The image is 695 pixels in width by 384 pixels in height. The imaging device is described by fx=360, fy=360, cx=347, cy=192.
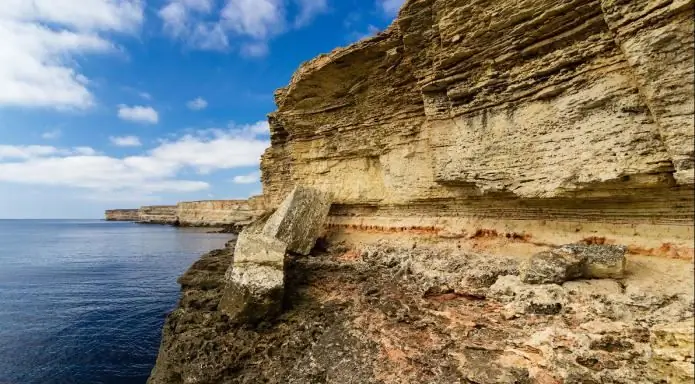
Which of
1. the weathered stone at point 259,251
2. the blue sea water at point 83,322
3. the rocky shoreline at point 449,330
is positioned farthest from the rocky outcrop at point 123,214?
the rocky shoreline at point 449,330

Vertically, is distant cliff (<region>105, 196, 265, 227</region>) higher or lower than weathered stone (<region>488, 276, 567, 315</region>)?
higher

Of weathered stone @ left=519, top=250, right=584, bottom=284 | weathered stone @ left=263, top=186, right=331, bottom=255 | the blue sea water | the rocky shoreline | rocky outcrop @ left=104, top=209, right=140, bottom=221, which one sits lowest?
the blue sea water

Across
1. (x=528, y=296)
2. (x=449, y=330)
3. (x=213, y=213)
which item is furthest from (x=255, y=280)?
(x=213, y=213)

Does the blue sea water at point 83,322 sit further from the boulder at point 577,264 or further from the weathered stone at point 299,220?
the boulder at point 577,264

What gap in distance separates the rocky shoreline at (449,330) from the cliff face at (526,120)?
1205 mm

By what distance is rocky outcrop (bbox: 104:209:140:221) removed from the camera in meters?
140

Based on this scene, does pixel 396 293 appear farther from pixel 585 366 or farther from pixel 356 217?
pixel 356 217

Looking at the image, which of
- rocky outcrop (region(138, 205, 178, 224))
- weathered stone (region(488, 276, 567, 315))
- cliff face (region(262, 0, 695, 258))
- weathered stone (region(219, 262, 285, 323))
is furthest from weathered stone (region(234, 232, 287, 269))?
rocky outcrop (region(138, 205, 178, 224))

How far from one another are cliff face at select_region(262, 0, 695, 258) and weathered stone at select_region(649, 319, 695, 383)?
2.02 metres

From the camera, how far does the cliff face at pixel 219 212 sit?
6375cm

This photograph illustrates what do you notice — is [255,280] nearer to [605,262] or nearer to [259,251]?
[259,251]

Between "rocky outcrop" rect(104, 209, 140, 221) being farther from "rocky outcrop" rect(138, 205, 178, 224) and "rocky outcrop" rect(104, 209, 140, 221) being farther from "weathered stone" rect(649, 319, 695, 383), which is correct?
"weathered stone" rect(649, 319, 695, 383)

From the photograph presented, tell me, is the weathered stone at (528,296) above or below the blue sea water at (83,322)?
above

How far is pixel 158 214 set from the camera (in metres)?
107
